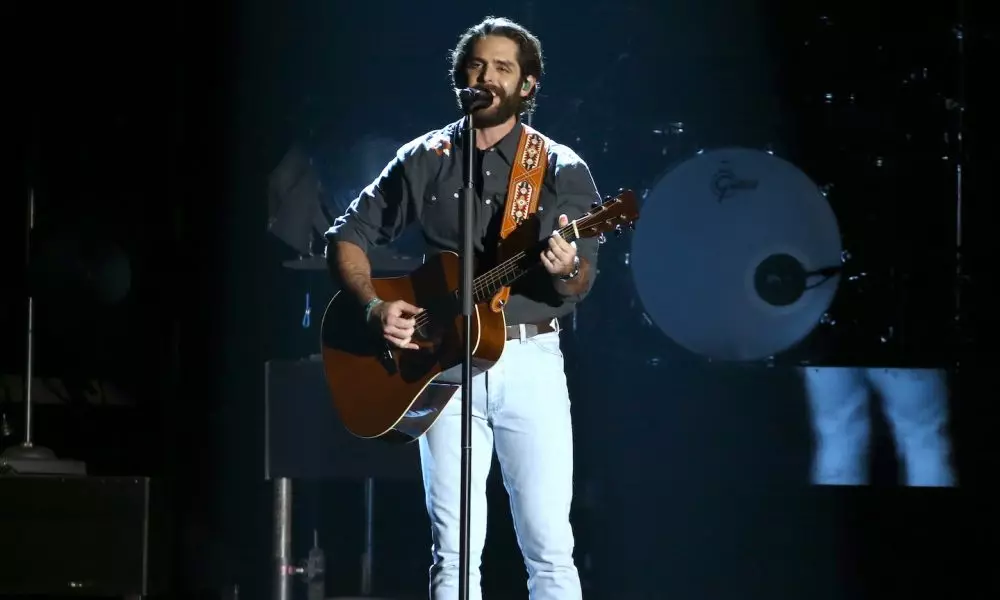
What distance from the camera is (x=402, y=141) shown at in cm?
521

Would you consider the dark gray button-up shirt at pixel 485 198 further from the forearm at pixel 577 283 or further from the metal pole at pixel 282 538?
the metal pole at pixel 282 538

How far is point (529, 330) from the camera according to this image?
3246mm

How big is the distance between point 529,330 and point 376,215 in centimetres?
60

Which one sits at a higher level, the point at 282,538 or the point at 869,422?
the point at 869,422

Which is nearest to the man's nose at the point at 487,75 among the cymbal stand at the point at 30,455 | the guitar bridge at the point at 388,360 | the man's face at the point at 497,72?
the man's face at the point at 497,72

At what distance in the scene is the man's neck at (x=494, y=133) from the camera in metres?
3.39

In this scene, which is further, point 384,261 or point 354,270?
point 384,261

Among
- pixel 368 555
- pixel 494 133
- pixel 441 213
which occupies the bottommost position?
pixel 368 555

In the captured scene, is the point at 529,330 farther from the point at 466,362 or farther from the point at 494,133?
the point at 494,133

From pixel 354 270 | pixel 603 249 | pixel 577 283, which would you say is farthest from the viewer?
pixel 603 249

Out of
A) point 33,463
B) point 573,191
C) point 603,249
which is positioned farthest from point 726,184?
point 33,463

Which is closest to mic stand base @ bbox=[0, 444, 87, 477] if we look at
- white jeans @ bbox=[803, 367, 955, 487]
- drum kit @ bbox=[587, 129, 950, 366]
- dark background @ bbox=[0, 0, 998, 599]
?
dark background @ bbox=[0, 0, 998, 599]

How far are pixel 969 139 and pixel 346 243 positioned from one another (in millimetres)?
2755

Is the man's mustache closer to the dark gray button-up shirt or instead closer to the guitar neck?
the dark gray button-up shirt
